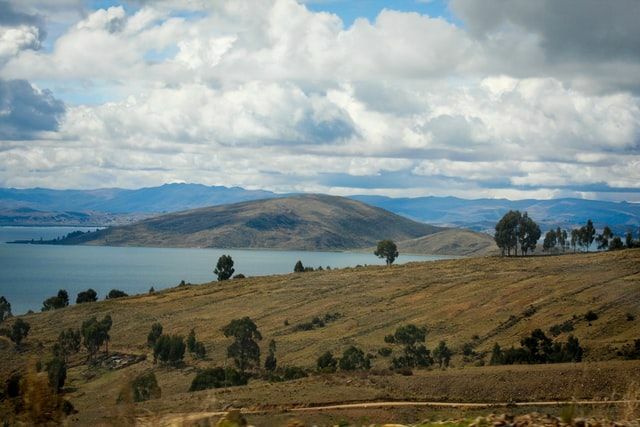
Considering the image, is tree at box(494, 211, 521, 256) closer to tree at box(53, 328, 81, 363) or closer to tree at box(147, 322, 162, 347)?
tree at box(147, 322, 162, 347)

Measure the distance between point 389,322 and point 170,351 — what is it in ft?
72.6

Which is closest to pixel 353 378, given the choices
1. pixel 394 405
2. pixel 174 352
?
pixel 394 405

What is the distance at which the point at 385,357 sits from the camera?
51312 mm

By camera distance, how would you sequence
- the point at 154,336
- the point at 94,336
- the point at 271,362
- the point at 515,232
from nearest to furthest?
the point at 271,362 → the point at 94,336 → the point at 154,336 → the point at 515,232

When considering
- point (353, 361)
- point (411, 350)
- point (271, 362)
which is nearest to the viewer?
point (353, 361)

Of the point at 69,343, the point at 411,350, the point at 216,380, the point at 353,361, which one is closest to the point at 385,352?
the point at 411,350

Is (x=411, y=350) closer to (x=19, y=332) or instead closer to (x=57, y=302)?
(x=19, y=332)

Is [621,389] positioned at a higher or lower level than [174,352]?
higher

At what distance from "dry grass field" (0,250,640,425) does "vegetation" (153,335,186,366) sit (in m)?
1.79

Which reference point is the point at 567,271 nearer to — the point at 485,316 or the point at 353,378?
the point at 485,316

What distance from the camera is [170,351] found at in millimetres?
58688

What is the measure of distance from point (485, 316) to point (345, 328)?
45.2 ft

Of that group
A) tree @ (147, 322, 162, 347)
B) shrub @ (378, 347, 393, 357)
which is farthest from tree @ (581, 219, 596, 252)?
tree @ (147, 322, 162, 347)

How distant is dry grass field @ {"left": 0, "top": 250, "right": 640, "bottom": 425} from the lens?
2733 centimetres
